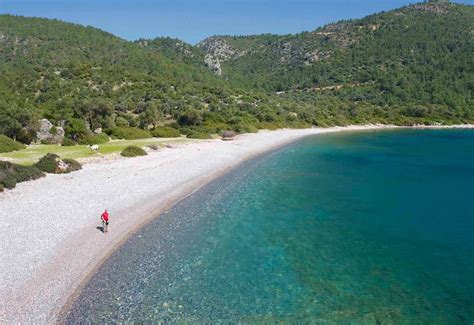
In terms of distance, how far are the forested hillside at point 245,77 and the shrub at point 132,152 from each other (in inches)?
377

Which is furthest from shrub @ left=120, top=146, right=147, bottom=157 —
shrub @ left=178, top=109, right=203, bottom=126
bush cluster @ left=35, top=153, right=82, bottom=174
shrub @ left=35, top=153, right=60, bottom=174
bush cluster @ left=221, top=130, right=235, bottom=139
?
shrub @ left=178, top=109, right=203, bottom=126

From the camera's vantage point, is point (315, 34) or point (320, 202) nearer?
point (320, 202)

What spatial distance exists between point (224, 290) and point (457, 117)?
401 feet

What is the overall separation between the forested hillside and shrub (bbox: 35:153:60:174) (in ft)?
49.4

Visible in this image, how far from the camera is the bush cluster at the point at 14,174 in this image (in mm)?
25609

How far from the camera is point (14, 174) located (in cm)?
2750

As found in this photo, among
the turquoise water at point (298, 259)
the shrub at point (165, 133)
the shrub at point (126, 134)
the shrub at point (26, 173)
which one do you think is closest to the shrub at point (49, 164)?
the shrub at point (26, 173)

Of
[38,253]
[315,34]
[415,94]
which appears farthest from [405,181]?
[315,34]

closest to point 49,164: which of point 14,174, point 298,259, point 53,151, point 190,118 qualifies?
point 14,174

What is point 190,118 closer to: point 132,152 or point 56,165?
point 132,152

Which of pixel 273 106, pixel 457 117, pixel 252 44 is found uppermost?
A: pixel 252 44

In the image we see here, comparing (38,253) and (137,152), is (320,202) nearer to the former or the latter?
(38,253)

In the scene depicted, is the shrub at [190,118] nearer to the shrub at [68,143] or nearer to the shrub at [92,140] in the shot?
the shrub at [92,140]

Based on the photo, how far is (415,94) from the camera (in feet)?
438
